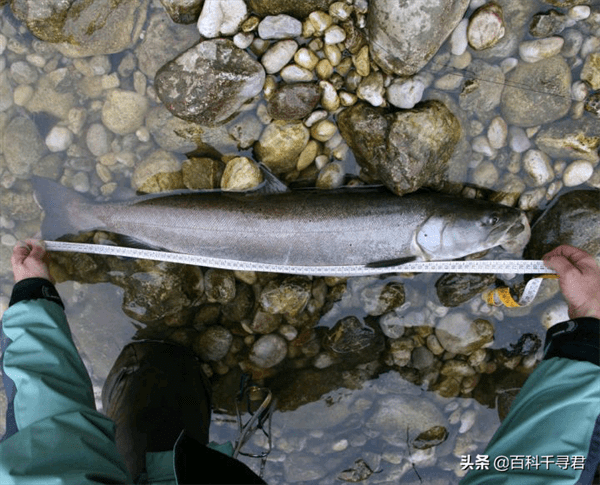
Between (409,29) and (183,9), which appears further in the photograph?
(183,9)

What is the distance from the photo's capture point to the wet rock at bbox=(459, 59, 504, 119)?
342cm

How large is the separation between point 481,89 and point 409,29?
2.67 ft

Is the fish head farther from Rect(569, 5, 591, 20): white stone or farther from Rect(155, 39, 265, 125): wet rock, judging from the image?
Rect(155, 39, 265, 125): wet rock

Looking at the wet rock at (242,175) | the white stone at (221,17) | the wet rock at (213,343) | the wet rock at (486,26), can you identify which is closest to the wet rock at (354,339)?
the wet rock at (213,343)

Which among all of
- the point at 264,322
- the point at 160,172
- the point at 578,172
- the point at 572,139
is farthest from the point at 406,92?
the point at 264,322

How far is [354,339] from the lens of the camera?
3984 mm

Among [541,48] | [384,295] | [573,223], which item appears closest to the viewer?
[541,48]

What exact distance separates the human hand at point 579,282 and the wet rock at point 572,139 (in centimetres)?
82

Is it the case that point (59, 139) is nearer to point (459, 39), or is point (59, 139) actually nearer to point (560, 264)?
point (459, 39)

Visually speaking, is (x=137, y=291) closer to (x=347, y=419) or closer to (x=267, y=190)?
(x=267, y=190)

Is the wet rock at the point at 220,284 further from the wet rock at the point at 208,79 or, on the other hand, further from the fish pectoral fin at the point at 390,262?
the wet rock at the point at 208,79

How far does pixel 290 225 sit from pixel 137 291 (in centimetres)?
147

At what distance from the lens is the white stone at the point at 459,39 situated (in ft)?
10.7

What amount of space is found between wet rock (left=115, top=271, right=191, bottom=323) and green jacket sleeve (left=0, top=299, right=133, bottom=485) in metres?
0.69
